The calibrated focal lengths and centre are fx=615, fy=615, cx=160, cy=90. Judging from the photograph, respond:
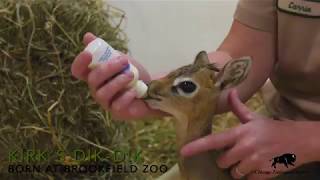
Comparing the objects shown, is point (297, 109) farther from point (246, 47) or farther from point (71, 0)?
point (71, 0)

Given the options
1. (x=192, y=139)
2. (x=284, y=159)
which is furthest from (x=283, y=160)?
(x=192, y=139)

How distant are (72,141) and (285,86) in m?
0.33

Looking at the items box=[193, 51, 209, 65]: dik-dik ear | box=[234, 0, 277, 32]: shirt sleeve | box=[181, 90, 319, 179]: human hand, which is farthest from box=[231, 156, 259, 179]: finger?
box=[234, 0, 277, 32]: shirt sleeve

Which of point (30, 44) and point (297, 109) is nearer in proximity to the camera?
point (297, 109)

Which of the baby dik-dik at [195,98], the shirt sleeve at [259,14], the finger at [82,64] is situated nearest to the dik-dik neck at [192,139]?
the baby dik-dik at [195,98]

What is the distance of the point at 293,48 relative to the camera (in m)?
0.75

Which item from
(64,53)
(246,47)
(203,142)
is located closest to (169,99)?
(203,142)

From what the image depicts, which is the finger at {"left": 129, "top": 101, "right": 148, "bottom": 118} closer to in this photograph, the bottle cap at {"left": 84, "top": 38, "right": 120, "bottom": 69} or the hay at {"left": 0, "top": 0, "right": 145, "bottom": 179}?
the bottle cap at {"left": 84, "top": 38, "right": 120, "bottom": 69}

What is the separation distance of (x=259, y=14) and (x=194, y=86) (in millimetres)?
247

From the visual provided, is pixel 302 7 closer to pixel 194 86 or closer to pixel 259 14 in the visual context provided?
pixel 259 14

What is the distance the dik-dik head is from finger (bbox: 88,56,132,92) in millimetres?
36

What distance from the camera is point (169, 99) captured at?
0.58m

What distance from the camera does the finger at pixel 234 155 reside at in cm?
60

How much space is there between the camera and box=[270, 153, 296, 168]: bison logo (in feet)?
2.07
